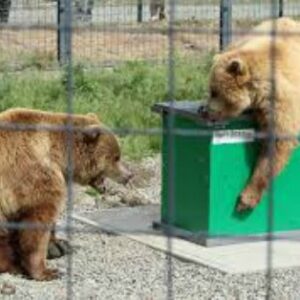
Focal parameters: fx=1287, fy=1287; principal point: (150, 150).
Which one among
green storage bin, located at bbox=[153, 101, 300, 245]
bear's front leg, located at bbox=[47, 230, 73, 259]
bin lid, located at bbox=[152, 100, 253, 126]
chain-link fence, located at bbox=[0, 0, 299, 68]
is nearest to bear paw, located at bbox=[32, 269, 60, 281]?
bear's front leg, located at bbox=[47, 230, 73, 259]

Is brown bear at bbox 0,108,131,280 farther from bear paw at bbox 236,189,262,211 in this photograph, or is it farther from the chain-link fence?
the chain-link fence

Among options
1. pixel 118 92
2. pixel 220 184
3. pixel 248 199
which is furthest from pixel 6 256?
pixel 118 92

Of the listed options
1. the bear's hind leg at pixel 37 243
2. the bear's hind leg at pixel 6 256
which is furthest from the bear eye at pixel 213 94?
the bear's hind leg at pixel 6 256

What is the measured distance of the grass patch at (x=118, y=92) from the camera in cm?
961

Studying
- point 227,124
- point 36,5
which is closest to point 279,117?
point 227,124

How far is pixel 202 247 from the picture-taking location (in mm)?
6824

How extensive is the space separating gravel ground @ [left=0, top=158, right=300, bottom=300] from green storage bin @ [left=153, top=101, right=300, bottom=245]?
337 millimetres

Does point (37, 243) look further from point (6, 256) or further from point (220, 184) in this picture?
point (220, 184)

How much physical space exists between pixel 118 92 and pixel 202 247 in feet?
13.8

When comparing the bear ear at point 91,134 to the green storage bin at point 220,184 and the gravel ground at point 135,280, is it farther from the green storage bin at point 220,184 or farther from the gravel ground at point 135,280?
the gravel ground at point 135,280

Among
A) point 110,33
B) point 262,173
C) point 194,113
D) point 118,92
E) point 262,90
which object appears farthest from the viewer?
point 110,33

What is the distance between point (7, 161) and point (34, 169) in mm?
133

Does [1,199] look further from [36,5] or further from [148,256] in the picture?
[36,5]

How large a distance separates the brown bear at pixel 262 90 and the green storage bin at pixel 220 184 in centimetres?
8
